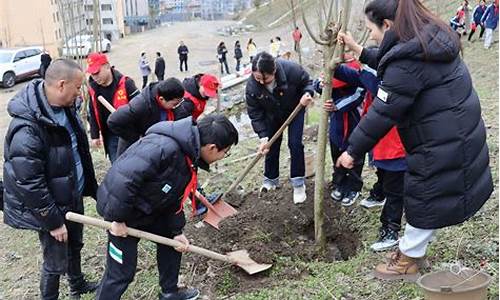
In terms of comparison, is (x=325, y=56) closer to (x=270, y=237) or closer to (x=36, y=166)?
(x=270, y=237)

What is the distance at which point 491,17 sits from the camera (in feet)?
47.7

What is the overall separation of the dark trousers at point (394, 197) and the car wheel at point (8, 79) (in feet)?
63.6

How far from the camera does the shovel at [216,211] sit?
16.3ft

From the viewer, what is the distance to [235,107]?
14273mm

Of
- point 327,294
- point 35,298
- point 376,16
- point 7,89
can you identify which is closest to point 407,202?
point 327,294

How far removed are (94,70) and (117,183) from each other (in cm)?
242

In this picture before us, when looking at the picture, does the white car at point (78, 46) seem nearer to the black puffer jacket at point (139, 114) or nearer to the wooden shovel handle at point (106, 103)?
the wooden shovel handle at point (106, 103)

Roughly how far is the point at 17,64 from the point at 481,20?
660 inches

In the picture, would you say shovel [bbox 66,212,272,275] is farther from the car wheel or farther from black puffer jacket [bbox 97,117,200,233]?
the car wheel

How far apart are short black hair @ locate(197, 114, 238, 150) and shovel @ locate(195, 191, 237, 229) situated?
1.91m

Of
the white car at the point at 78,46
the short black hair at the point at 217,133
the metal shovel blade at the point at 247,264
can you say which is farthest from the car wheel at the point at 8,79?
the short black hair at the point at 217,133

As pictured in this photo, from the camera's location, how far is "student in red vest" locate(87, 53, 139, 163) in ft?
16.7

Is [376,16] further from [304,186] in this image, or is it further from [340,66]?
[304,186]

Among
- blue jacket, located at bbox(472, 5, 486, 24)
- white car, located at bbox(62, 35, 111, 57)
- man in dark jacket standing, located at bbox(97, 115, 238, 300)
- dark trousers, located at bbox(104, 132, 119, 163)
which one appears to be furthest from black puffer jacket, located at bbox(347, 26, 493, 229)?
blue jacket, located at bbox(472, 5, 486, 24)
